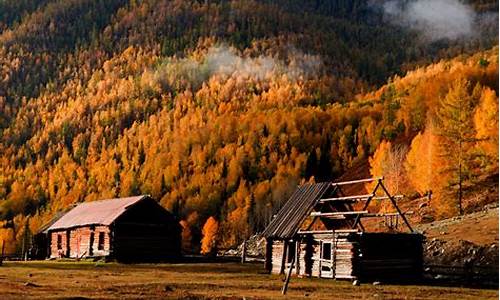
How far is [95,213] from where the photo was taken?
232ft

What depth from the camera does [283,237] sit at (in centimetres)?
4612

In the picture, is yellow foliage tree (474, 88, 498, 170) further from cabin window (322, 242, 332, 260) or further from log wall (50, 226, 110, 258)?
log wall (50, 226, 110, 258)

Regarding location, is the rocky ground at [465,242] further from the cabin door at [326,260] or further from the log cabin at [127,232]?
the log cabin at [127,232]

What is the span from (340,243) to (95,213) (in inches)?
1389

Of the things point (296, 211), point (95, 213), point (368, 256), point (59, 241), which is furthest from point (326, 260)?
point (59, 241)

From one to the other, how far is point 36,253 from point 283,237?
42.9 meters

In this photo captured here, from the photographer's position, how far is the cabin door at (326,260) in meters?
43.9

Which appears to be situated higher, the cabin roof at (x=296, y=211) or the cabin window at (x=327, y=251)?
the cabin roof at (x=296, y=211)

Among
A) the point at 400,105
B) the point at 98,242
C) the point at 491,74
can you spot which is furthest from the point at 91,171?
the point at 98,242

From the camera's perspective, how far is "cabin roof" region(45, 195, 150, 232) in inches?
2603

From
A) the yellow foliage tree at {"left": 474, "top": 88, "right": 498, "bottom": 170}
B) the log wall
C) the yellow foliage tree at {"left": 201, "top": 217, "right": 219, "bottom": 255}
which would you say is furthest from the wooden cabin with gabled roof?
the yellow foliage tree at {"left": 201, "top": 217, "right": 219, "bottom": 255}

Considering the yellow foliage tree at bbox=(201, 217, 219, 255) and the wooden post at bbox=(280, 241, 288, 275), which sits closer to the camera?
the wooden post at bbox=(280, 241, 288, 275)

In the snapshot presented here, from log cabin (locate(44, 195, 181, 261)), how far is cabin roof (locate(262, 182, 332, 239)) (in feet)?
65.2

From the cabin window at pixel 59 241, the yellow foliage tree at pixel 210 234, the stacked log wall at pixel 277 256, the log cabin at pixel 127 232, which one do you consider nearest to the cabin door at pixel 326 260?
the stacked log wall at pixel 277 256
